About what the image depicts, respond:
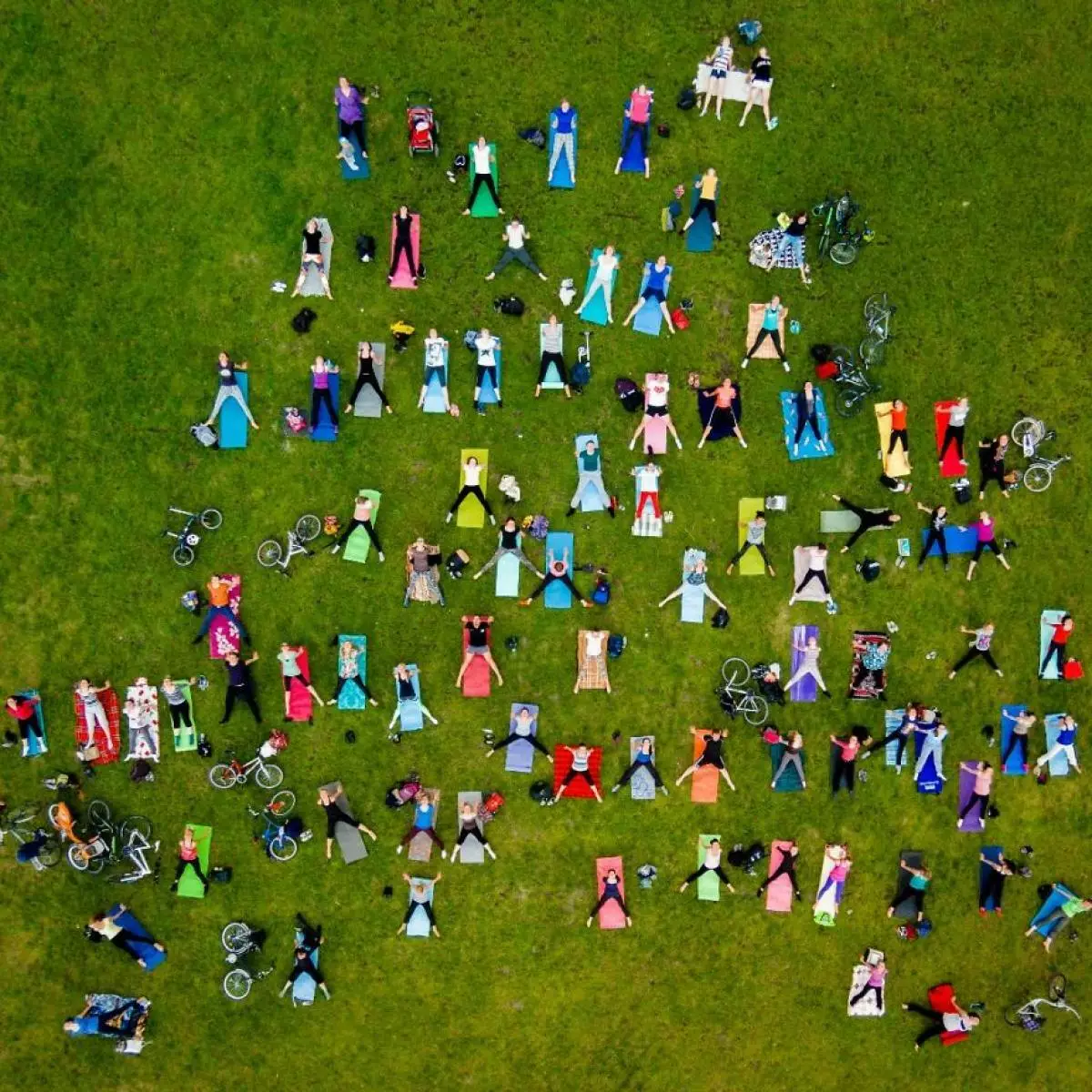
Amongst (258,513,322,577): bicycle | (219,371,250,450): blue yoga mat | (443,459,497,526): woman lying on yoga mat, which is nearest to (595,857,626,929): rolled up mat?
(443,459,497,526): woman lying on yoga mat

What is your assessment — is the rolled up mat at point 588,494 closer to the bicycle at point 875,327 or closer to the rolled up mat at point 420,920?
the bicycle at point 875,327

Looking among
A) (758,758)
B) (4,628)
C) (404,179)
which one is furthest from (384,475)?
(758,758)

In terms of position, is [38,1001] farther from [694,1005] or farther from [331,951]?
[694,1005]

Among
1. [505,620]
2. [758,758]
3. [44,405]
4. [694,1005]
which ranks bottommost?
[694,1005]

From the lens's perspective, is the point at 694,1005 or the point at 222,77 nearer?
the point at 222,77

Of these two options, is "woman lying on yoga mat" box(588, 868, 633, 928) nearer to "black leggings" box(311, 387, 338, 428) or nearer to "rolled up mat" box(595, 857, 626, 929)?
"rolled up mat" box(595, 857, 626, 929)

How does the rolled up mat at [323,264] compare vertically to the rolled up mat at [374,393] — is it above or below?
above

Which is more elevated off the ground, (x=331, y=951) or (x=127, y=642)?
(x=127, y=642)

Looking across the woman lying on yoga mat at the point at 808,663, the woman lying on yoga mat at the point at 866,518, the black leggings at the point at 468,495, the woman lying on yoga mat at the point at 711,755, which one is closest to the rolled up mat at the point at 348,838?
the black leggings at the point at 468,495
